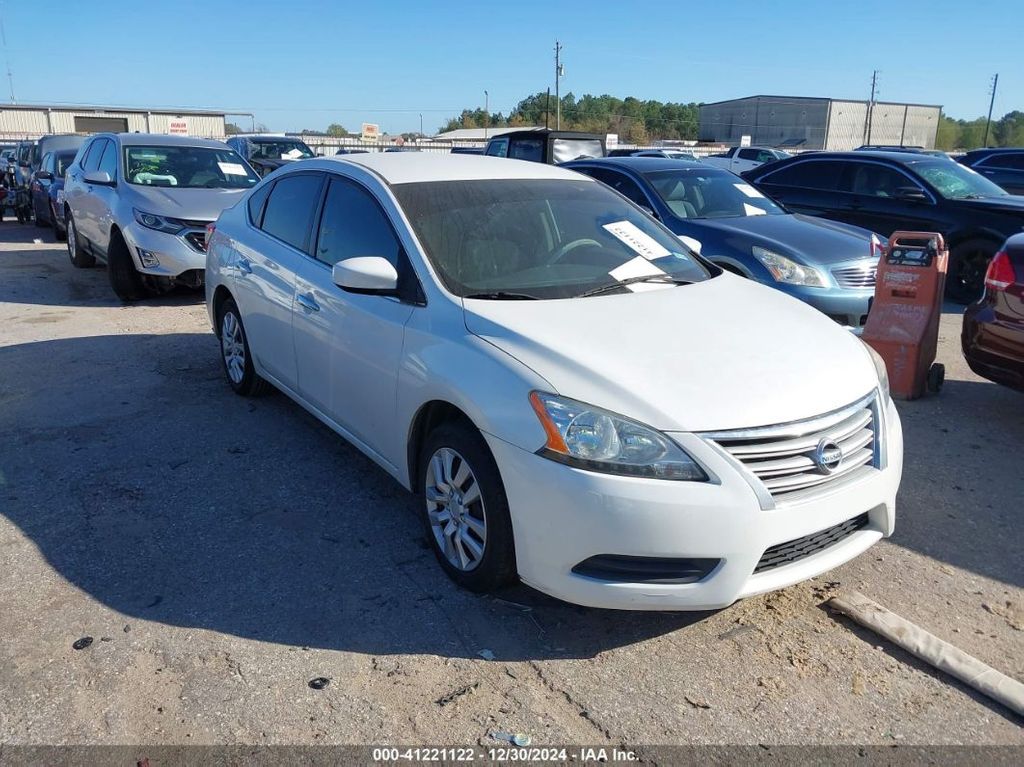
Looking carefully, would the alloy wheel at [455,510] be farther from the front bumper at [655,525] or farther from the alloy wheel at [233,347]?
the alloy wheel at [233,347]

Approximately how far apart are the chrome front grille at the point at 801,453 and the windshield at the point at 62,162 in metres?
15.3

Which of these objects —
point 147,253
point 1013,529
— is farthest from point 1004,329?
point 147,253

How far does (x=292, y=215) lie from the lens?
15.8ft

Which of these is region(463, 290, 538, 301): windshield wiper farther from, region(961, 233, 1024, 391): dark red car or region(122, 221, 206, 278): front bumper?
region(122, 221, 206, 278): front bumper

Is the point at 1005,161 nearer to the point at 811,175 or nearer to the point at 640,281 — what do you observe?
the point at 811,175

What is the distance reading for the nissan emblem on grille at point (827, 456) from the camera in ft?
9.26

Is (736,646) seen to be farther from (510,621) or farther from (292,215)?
(292,215)

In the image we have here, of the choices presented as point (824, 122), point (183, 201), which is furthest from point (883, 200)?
point (824, 122)

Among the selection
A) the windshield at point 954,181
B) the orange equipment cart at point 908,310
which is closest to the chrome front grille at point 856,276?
the orange equipment cart at point 908,310

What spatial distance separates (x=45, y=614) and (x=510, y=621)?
1.84 m

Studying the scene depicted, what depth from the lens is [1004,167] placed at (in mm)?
16172

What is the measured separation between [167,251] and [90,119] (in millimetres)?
47329

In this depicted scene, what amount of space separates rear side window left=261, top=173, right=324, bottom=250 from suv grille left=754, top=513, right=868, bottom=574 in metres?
3.03

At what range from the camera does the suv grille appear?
2.82 m
